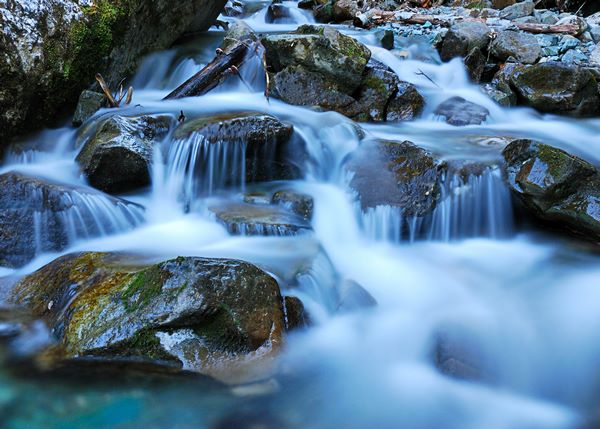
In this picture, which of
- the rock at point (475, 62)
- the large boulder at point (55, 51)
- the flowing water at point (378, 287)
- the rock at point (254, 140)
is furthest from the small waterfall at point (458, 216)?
the rock at point (475, 62)

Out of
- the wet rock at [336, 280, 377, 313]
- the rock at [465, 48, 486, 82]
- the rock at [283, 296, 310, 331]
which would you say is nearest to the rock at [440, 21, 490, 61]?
the rock at [465, 48, 486, 82]

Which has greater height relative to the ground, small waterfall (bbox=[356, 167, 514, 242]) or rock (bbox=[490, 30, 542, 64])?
rock (bbox=[490, 30, 542, 64])

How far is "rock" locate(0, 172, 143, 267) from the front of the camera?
175 inches

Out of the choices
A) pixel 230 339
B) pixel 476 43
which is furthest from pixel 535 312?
pixel 476 43

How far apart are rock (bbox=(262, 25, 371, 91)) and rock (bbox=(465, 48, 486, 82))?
2.59m

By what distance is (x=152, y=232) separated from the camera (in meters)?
4.82

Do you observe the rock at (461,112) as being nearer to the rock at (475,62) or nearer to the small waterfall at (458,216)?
the rock at (475,62)

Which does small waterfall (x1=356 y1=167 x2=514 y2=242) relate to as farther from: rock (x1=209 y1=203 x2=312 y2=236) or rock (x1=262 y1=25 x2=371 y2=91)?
rock (x1=262 y1=25 x2=371 y2=91)

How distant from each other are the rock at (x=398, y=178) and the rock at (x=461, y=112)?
91.7 inches

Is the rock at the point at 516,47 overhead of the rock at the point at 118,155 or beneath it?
overhead

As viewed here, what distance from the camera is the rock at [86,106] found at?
604 centimetres

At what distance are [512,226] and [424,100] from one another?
3393mm

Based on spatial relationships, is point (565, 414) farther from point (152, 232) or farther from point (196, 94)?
point (196, 94)

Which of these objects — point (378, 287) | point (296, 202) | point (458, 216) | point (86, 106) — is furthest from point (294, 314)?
point (86, 106)
